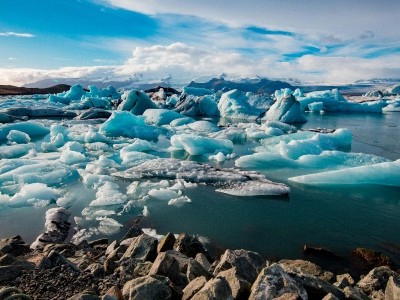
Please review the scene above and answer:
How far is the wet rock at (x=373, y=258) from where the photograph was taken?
383 cm

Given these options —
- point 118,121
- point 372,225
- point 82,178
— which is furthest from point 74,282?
point 118,121

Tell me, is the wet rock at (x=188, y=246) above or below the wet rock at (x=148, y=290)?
below

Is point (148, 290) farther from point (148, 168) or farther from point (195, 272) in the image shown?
point (148, 168)

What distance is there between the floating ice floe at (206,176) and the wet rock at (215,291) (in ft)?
11.5

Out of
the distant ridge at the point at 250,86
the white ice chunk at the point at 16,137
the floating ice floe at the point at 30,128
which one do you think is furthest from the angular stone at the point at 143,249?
the distant ridge at the point at 250,86

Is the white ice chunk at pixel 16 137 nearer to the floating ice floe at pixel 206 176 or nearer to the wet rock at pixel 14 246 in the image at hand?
the floating ice floe at pixel 206 176

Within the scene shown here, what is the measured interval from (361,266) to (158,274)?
2.27 metres

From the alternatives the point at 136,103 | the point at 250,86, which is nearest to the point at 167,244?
the point at 136,103

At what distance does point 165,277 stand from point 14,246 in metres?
2.12

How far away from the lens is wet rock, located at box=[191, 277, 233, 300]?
219 centimetres

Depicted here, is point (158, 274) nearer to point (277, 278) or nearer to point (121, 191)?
point (277, 278)

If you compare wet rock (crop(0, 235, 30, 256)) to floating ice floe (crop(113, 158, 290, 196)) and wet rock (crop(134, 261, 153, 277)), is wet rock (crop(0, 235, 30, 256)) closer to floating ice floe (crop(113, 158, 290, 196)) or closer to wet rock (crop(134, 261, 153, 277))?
wet rock (crop(134, 261, 153, 277))

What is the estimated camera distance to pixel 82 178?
6668mm

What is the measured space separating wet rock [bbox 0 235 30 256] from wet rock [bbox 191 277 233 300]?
2391 millimetres
